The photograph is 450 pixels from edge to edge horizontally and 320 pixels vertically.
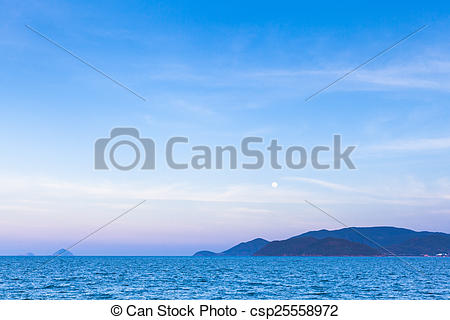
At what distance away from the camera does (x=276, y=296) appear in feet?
113

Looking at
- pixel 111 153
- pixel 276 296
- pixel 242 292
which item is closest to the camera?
pixel 111 153
